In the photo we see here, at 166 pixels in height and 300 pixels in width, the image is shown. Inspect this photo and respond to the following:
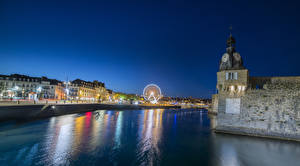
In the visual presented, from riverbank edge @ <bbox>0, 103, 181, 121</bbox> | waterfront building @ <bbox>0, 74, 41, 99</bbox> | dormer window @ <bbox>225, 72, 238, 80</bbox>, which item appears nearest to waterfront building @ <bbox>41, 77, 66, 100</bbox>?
waterfront building @ <bbox>0, 74, 41, 99</bbox>

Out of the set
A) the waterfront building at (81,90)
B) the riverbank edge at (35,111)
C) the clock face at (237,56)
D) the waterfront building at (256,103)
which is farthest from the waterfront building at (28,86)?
the clock face at (237,56)

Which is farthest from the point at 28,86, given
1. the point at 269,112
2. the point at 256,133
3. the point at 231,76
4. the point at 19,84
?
the point at 269,112

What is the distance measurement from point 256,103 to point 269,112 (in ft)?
5.54

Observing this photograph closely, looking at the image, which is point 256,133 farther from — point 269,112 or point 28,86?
point 28,86

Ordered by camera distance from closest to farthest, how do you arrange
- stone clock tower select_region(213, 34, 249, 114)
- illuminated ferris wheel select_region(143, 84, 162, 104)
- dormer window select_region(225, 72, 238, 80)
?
1. stone clock tower select_region(213, 34, 249, 114)
2. dormer window select_region(225, 72, 238, 80)
3. illuminated ferris wheel select_region(143, 84, 162, 104)

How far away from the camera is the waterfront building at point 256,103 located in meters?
18.9

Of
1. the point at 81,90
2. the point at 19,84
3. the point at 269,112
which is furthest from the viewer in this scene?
the point at 81,90

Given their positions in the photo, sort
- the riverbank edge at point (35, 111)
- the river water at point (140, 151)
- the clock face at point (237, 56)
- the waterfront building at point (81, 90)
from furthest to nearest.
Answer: the waterfront building at point (81, 90) → the riverbank edge at point (35, 111) → the clock face at point (237, 56) → the river water at point (140, 151)

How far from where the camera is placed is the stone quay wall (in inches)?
738

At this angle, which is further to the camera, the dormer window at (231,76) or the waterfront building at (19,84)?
the waterfront building at (19,84)

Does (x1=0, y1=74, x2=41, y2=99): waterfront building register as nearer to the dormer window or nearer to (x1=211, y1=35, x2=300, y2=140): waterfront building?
(x1=211, y1=35, x2=300, y2=140): waterfront building

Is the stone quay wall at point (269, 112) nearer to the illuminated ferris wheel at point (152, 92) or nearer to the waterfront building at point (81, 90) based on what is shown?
the illuminated ferris wheel at point (152, 92)

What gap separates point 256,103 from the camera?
2077 cm

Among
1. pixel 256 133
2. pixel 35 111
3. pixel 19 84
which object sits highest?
pixel 19 84
